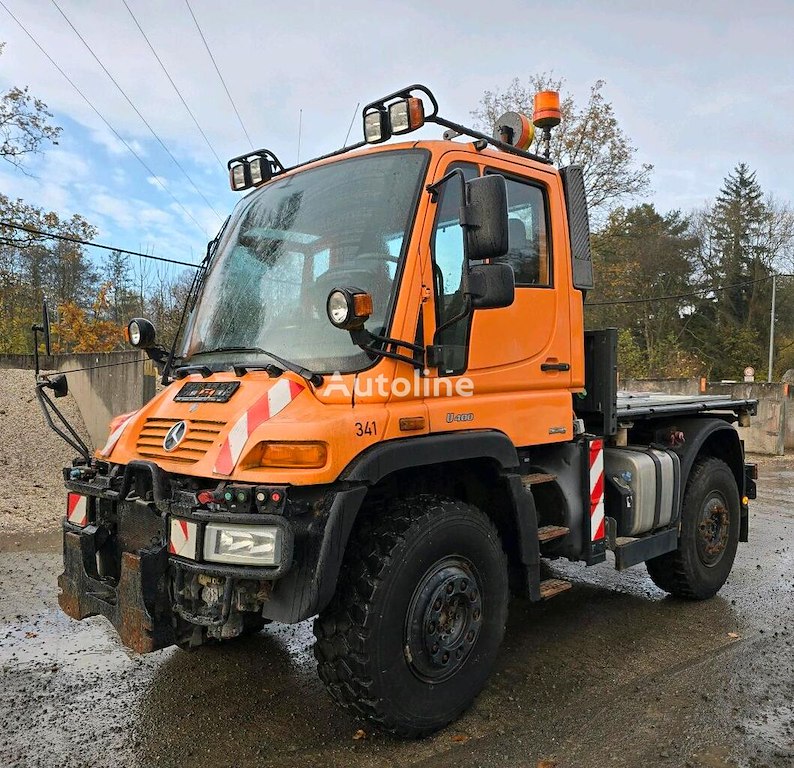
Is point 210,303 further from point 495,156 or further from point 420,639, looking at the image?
point 420,639

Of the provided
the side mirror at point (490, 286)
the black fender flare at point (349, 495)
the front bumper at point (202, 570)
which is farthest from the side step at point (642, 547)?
the front bumper at point (202, 570)

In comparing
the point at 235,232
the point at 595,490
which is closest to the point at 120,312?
the point at 235,232

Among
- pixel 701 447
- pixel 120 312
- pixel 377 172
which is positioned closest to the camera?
pixel 377 172

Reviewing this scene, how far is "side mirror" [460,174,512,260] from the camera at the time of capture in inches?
123

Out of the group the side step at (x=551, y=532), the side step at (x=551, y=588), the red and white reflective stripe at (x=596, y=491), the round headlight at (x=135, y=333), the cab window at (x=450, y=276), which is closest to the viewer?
the cab window at (x=450, y=276)

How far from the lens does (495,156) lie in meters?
3.92

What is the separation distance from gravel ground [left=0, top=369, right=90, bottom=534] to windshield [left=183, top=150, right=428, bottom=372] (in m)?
5.37

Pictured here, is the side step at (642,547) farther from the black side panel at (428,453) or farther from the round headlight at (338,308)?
the round headlight at (338,308)

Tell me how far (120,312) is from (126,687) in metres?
15.1

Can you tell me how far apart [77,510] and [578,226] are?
3.41 m

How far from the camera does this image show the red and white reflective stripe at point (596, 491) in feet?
14.1

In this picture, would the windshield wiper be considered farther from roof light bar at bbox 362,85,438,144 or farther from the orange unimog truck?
roof light bar at bbox 362,85,438,144

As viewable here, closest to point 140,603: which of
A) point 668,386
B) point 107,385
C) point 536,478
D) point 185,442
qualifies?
point 185,442

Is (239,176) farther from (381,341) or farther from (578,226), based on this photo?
(578,226)
